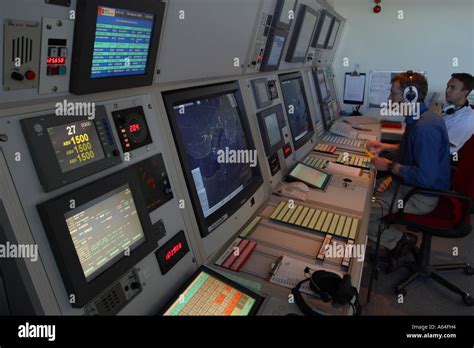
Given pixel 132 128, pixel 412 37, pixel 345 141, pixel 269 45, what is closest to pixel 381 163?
pixel 345 141

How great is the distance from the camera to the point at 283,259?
1.29m

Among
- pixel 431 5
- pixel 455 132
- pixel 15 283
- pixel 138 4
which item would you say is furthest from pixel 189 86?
pixel 431 5

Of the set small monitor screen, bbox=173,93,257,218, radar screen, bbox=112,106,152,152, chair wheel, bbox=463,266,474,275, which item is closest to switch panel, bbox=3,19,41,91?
radar screen, bbox=112,106,152,152

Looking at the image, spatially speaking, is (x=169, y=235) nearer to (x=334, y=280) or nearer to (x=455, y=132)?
(x=334, y=280)

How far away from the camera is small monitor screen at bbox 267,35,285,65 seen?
2025 mm

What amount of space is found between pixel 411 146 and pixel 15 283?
2445mm

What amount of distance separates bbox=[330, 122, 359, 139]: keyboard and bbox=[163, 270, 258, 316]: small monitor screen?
8.90ft

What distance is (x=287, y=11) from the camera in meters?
2.01

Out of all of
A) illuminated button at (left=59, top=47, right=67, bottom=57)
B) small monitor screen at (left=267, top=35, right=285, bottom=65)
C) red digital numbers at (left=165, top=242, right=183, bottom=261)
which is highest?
illuminated button at (left=59, top=47, right=67, bottom=57)

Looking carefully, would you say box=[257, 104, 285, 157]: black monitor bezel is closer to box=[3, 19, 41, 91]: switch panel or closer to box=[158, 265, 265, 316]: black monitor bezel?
box=[158, 265, 265, 316]: black monitor bezel

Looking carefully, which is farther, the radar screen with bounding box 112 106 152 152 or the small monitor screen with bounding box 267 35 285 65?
the small monitor screen with bounding box 267 35 285 65

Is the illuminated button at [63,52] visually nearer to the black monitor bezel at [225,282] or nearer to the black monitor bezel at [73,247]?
the black monitor bezel at [73,247]

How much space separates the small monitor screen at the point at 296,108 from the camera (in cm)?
241

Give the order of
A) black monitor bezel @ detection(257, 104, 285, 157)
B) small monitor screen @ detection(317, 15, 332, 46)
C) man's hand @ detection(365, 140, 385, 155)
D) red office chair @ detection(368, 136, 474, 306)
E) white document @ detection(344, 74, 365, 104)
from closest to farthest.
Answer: black monitor bezel @ detection(257, 104, 285, 157) < red office chair @ detection(368, 136, 474, 306) < man's hand @ detection(365, 140, 385, 155) < small monitor screen @ detection(317, 15, 332, 46) < white document @ detection(344, 74, 365, 104)
